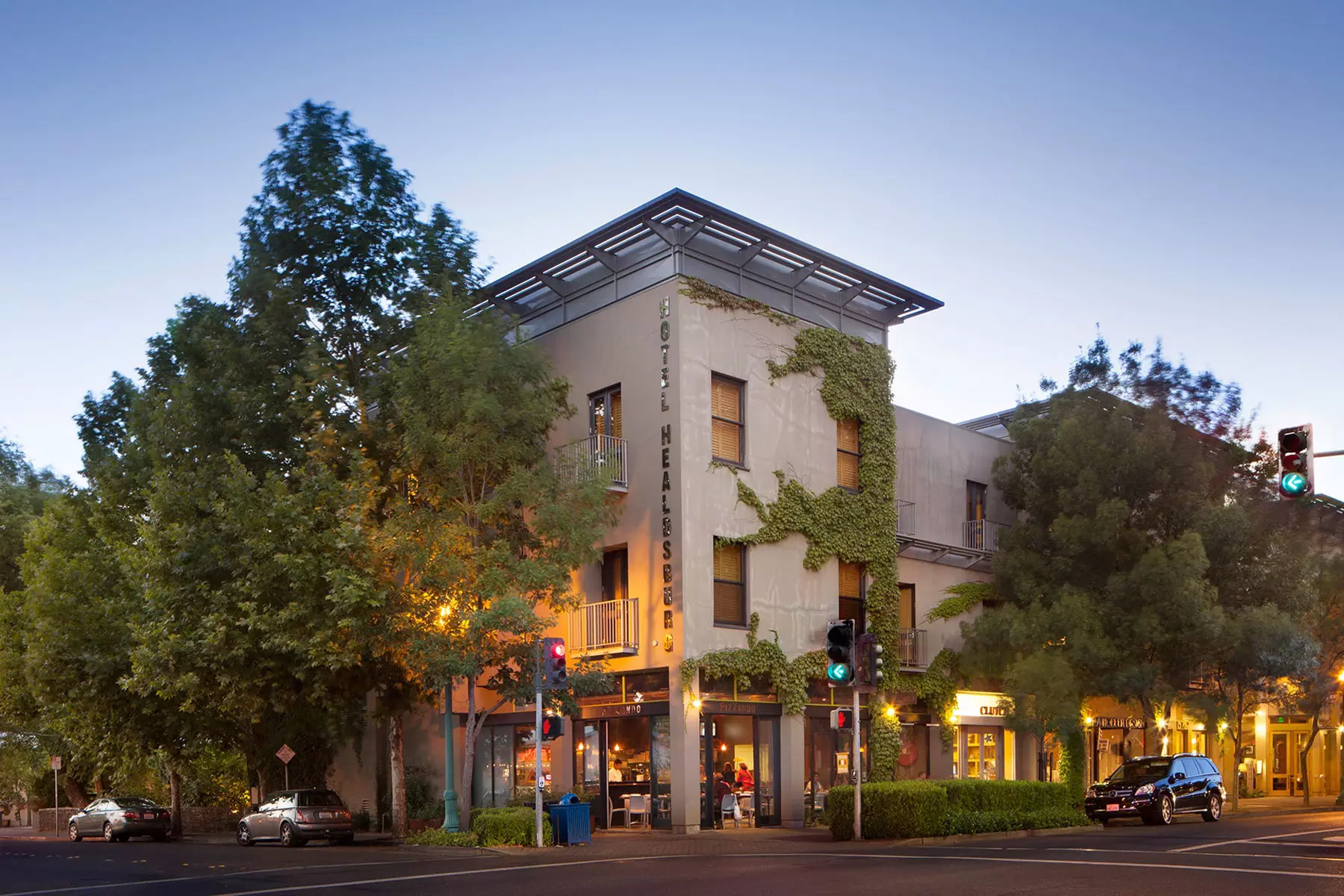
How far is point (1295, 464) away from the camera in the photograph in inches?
619

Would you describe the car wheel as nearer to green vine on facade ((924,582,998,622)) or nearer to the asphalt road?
the asphalt road

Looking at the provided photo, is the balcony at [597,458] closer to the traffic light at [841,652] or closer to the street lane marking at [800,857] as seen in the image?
the traffic light at [841,652]

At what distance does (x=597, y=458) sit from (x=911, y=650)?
1058 centimetres

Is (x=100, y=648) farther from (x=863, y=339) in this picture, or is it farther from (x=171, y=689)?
(x=863, y=339)

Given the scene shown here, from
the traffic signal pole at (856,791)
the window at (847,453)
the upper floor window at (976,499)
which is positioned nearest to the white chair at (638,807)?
the traffic signal pole at (856,791)

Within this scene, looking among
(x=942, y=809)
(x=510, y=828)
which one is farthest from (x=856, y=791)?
(x=510, y=828)

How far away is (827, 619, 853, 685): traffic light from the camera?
2239 cm

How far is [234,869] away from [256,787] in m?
13.6

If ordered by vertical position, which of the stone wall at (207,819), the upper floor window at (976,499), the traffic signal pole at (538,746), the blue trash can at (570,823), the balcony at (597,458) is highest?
the balcony at (597,458)

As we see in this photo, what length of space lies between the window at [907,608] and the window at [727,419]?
7.22 meters

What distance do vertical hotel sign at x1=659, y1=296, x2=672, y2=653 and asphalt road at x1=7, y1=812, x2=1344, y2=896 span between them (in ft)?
15.5

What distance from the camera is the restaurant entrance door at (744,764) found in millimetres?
28438

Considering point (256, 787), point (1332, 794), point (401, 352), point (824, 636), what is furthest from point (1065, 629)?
point (1332, 794)

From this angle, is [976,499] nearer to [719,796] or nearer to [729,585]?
[729,585]
